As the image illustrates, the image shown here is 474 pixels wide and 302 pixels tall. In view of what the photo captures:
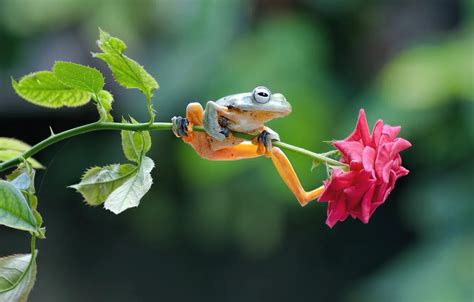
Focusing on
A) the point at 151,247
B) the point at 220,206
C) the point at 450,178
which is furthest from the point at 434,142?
the point at 151,247

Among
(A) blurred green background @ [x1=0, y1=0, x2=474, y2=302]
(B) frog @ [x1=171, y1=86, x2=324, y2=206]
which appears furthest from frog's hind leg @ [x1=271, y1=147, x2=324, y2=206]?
(A) blurred green background @ [x1=0, y1=0, x2=474, y2=302]

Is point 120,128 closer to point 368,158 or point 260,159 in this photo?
point 368,158

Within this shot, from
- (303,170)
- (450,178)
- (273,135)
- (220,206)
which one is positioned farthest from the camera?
(220,206)

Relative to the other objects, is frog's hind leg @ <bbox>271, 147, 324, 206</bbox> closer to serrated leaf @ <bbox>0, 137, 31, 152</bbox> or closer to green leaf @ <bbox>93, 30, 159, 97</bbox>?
green leaf @ <bbox>93, 30, 159, 97</bbox>

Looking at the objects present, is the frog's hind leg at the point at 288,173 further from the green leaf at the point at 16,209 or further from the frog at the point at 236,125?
the green leaf at the point at 16,209

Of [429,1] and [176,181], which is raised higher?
[429,1]

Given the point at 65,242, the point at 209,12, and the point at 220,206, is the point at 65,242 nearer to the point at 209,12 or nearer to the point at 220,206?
the point at 220,206

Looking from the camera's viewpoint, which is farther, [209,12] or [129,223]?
[129,223]

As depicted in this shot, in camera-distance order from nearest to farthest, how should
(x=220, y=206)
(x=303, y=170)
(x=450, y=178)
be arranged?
(x=303, y=170)
(x=450, y=178)
(x=220, y=206)
